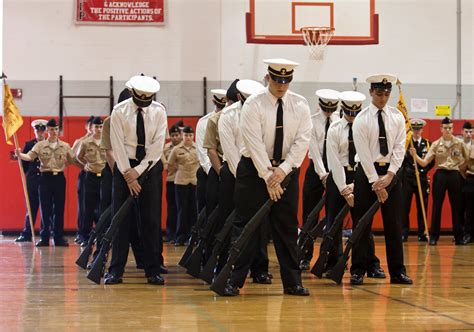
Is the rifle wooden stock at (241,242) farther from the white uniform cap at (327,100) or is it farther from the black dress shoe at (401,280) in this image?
the white uniform cap at (327,100)

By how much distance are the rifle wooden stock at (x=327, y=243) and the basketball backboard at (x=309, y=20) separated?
8798 mm

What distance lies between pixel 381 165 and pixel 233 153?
1494 mm

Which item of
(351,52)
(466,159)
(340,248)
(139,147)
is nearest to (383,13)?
(351,52)

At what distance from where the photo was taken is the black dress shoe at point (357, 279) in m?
8.77

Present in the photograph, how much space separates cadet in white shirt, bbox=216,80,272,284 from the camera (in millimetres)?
8797

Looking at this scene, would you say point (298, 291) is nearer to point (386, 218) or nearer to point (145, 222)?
point (386, 218)

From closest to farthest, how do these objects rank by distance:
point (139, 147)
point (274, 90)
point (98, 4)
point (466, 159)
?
point (274, 90), point (139, 147), point (466, 159), point (98, 4)

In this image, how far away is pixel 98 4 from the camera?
757 inches

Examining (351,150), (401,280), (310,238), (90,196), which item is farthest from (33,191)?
(401,280)

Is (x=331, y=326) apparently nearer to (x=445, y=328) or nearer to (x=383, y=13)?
(x=445, y=328)

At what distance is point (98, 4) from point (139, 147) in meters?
11.3

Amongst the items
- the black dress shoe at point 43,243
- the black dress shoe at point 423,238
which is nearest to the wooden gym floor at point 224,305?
the black dress shoe at point 43,243

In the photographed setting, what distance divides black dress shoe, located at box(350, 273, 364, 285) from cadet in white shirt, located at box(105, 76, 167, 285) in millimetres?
1920

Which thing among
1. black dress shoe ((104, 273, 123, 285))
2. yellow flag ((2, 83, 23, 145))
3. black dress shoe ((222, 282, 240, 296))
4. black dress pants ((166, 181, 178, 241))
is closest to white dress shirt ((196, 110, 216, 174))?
black dress shoe ((104, 273, 123, 285))
